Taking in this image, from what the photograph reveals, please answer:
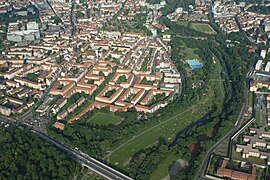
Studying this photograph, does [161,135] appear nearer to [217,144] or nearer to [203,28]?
[217,144]

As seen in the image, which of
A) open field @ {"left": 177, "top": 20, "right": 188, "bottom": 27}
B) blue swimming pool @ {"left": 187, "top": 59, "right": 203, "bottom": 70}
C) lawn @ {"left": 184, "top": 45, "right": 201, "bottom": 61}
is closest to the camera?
blue swimming pool @ {"left": 187, "top": 59, "right": 203, "bottom": 70}

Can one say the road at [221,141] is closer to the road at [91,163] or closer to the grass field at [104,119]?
the road at [91,163]

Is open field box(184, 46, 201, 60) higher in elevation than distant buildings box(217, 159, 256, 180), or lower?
higher

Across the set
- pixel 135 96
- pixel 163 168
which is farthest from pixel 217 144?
pixel 135 96

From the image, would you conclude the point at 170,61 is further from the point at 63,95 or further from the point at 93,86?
the point at 63,95

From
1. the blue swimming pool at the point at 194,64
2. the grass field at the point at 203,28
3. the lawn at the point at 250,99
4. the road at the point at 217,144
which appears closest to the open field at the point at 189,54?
the blue swimming pool at the point at 194,64

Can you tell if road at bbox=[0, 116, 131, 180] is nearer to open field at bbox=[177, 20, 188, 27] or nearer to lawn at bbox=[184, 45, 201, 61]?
lawn at bbox=[184, 45, 201, 61]

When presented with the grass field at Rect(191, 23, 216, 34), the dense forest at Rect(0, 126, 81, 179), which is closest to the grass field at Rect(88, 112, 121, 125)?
the dense forest at Rect(0, 126, 81, 179)
